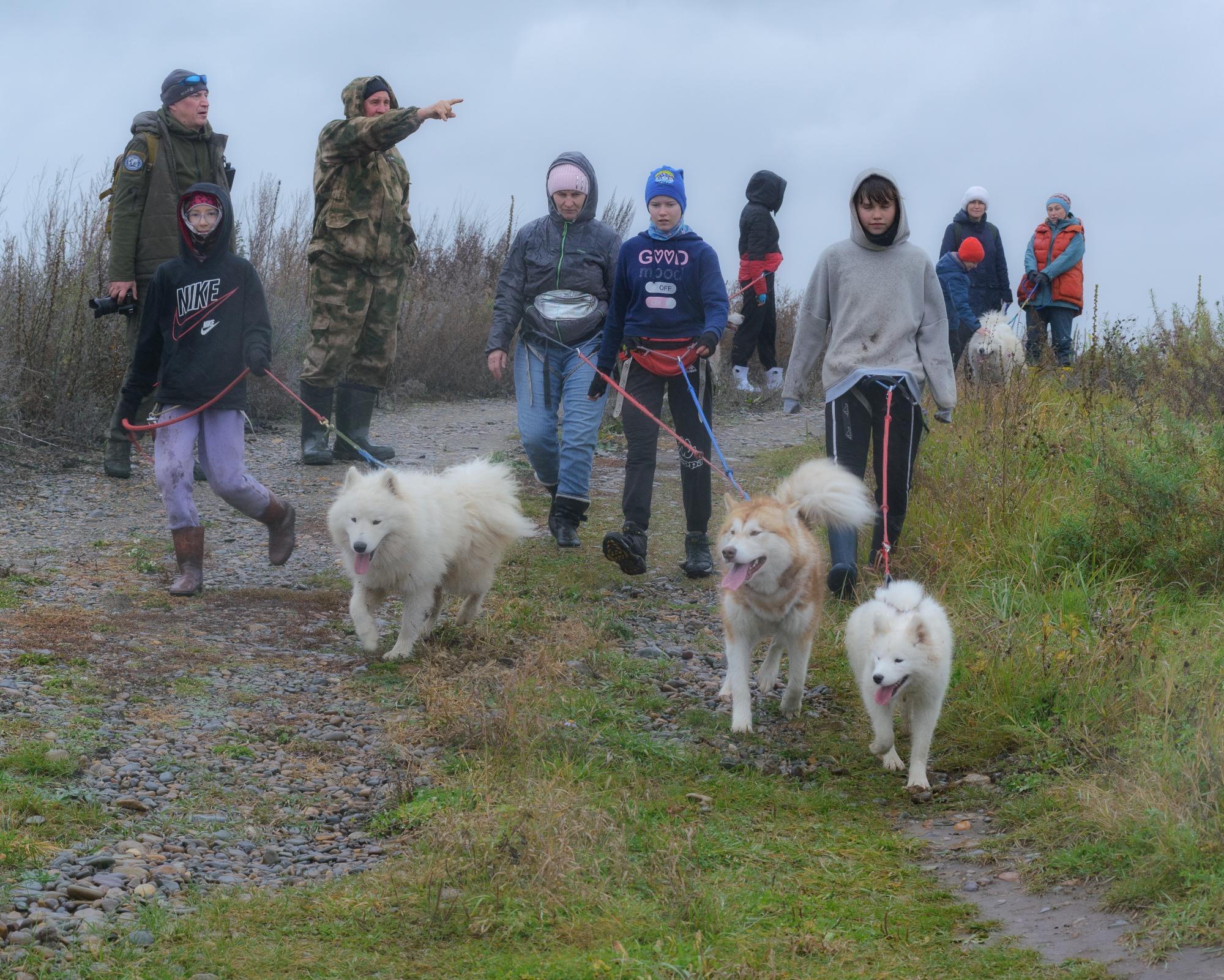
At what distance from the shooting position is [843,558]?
19.2 feet

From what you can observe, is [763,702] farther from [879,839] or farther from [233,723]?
[233,723]

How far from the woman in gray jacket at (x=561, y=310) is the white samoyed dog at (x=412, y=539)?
1.39m

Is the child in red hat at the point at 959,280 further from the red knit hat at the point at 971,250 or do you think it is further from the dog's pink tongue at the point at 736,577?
the dog's pink tongue at the point at 736,577

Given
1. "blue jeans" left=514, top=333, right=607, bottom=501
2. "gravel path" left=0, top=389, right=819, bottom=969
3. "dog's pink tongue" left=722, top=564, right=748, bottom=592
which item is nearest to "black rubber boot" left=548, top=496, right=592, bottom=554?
"blue jeans" left=514, top=333, right=607, bottom=501

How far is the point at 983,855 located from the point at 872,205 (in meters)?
3.13

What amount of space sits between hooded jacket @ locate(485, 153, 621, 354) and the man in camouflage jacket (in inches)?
72.4

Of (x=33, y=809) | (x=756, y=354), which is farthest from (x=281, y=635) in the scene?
(x=756, y=354)

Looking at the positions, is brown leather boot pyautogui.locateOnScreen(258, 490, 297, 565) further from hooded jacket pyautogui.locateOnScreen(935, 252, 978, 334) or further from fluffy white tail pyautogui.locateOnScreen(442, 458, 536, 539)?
hooded jacket pyautogui.locateOnScreen(935, 252, 978, 334)

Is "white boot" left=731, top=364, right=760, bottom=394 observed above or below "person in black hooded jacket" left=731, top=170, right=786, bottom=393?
below

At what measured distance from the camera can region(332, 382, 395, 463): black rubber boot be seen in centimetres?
910

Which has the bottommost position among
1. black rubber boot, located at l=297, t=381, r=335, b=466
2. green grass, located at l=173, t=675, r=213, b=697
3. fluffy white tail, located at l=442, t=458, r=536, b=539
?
green grass, located at l=173, t=675, r=213, b=697

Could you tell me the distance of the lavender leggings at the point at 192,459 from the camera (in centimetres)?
600

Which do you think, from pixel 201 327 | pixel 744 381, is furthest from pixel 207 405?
pixel 744 381

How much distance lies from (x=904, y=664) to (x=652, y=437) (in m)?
2.73
